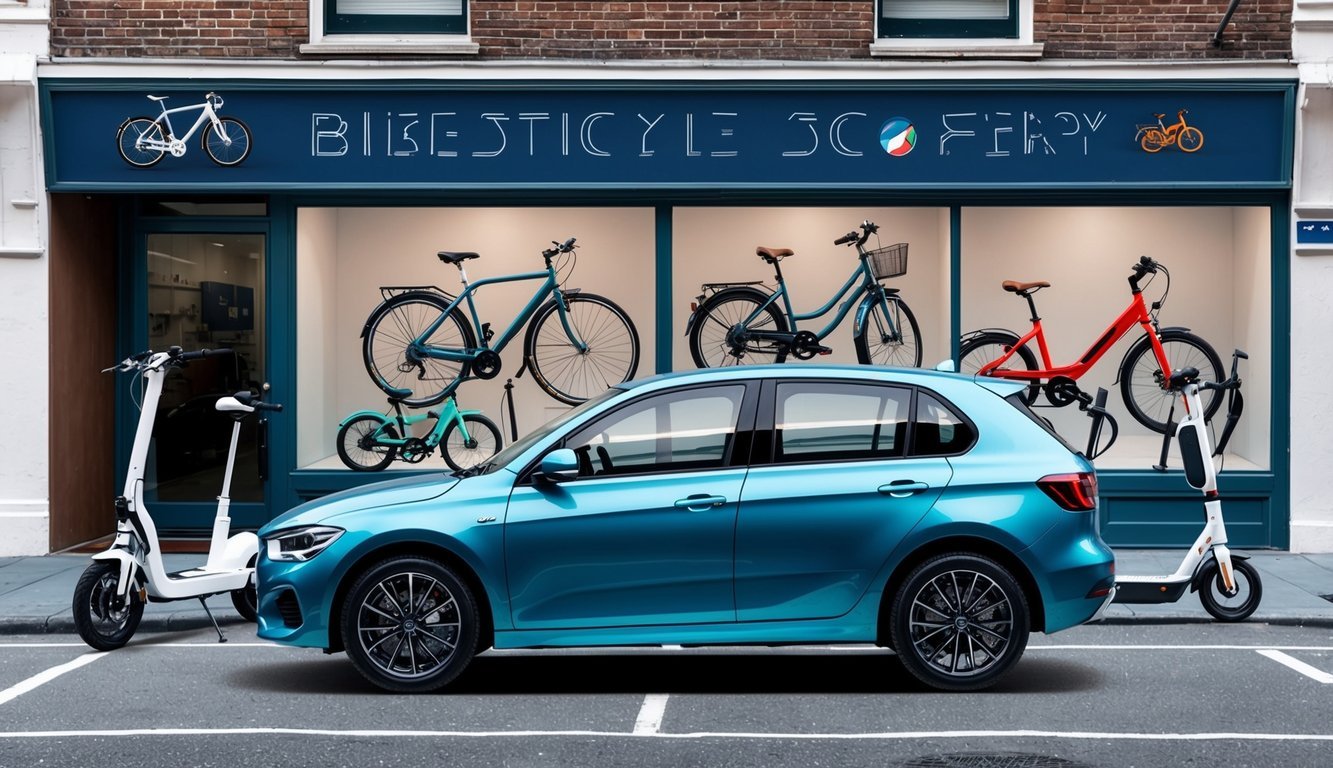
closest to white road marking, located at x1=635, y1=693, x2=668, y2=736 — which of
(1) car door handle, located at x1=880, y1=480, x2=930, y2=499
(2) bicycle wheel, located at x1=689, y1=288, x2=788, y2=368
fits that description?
(1) car door handle, located at x1=880, y1=480, x2=930, y2=499

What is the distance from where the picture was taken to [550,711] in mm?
7094

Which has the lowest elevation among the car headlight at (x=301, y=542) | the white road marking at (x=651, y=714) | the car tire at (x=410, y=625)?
the white road marking at (x=651, y=714)

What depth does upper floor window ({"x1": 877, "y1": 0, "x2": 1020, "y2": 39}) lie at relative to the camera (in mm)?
A: 12961

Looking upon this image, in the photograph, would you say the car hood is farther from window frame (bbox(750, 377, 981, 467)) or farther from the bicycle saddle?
the bicycle saddle

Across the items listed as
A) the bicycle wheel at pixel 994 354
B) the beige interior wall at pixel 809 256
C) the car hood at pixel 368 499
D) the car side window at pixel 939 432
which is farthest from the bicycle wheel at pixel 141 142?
the car side window at pixel 939 432

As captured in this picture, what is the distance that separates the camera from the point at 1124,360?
13.2 meters

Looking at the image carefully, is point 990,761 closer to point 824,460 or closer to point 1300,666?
point 824,460

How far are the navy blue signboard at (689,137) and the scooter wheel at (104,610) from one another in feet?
15.9

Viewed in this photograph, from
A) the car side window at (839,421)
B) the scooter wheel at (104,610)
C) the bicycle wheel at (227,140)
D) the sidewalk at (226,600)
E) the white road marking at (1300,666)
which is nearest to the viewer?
the car side window at (839,421)

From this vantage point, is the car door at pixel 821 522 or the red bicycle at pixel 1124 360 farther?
the red bicycle at pixel 1124 360

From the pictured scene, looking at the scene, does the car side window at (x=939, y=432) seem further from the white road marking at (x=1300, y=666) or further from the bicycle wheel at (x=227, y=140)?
the bicycle wheel at (x=227, y=140)

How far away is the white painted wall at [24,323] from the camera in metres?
12.5

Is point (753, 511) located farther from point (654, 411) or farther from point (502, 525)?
point (502, 525)

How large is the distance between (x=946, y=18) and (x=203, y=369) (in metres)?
7.41
